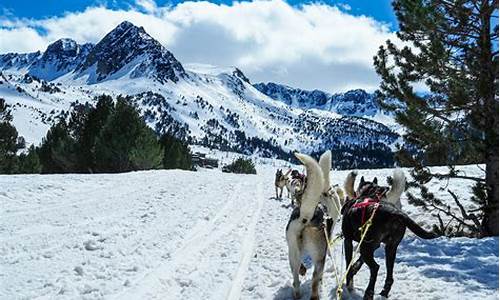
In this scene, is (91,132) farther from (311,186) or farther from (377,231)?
(377,231)

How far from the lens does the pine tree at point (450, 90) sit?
391 inches

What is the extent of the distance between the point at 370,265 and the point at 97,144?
118 ft

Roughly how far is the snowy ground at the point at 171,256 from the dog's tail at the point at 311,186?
1.50m

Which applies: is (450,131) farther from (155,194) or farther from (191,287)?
(155,194)

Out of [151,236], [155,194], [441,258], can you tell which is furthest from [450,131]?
[155,194]

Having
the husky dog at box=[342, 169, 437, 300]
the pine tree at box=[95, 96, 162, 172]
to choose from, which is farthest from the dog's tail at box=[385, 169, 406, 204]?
the pine tree at box=[95, 96, 162, 172]

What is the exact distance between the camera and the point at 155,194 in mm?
20078

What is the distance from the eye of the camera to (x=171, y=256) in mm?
9805

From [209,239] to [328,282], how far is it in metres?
4.70

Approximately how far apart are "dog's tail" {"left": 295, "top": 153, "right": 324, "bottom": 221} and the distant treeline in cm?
3406

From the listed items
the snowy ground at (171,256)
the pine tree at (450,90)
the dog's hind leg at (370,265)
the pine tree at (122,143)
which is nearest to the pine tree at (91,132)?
the pine tree at (122,143)

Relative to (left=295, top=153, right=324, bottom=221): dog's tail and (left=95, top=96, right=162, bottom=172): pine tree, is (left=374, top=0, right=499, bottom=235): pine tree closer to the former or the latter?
(left=295, top=153, right=324, bottom=221): dog's tail

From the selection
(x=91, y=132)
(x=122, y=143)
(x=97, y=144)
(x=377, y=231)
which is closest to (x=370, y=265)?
(x=377, y=231)

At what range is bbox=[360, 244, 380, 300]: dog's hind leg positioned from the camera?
6156mm
